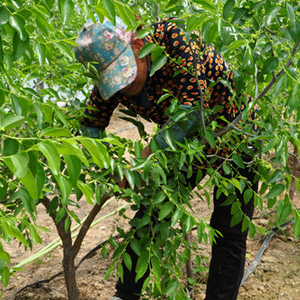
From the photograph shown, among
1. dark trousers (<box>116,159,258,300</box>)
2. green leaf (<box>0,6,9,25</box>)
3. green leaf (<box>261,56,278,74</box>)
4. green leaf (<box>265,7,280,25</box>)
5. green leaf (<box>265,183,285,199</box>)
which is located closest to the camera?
green leaf (<box>0,6,9,25</box>)

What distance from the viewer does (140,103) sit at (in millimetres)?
1531

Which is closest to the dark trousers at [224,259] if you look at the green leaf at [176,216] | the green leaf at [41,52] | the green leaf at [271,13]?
the green leaf at [176,216]

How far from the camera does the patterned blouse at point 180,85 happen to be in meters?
1.24

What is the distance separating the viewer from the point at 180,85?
129cm

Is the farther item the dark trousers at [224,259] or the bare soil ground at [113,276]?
the bare soil ground at [113,276]

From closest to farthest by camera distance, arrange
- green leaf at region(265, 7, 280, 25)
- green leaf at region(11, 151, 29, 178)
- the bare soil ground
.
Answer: green leaf at region(11, 151, 29, 178) → green leaf at region(265, 7, 280, 25) → the bare soil ground

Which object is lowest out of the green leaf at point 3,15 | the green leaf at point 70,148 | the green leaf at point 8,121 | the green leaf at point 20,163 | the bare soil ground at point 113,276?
the bare soil ground at point 113,276

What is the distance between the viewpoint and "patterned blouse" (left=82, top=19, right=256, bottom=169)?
1.24m

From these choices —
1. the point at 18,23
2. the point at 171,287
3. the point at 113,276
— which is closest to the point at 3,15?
the point at 18,23

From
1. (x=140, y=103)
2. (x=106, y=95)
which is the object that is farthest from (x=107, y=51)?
(x=140, y=103)

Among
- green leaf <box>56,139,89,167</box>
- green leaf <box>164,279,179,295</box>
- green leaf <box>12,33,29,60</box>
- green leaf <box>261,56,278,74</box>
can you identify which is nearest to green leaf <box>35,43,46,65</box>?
green leaf <box>12,33,29,60</box>

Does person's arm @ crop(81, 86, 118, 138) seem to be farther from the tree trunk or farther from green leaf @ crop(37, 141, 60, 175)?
green leaf @ crop(37, 141, 60, 175)

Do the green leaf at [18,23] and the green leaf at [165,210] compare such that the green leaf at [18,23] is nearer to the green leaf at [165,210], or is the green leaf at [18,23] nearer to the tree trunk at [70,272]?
the green leaf at [165,210]

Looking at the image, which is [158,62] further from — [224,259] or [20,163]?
[224,259]
